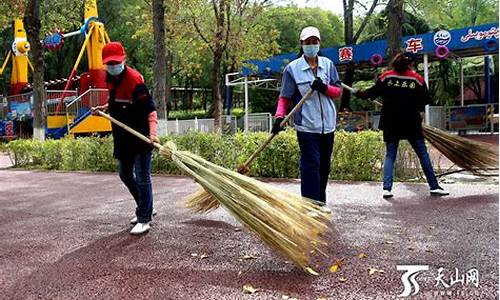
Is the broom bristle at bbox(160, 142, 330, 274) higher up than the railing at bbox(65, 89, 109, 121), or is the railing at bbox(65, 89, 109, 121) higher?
the railing at bbox(65, 89, 109, 121)

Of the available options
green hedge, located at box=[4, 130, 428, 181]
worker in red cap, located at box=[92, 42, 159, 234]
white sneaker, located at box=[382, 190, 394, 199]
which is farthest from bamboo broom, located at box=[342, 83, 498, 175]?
worker in red cap, located at box=[92, 42, 159, 234]

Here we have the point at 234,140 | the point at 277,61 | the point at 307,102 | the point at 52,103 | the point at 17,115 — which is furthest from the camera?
the point at 17,115

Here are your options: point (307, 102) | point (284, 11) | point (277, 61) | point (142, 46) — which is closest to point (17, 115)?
point (142, 46)

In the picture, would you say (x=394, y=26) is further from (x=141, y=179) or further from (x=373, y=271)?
(x=373, y=271)

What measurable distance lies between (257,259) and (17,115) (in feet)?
74.8

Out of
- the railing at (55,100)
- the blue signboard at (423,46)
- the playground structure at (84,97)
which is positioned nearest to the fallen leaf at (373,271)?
the blue signboard at (423,46)

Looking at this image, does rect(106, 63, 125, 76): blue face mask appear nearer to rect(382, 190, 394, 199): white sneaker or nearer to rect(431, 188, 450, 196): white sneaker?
rect(382, 190, 394, 199): white sneaker

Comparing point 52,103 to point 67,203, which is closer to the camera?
point 67,203

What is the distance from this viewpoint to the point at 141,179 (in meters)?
4.36

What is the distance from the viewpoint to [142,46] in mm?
30922

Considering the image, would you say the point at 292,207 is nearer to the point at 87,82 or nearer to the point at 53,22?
the point at 53,22

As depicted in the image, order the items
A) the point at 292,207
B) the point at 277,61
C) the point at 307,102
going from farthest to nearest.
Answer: the point at 277,61
the point at 307,102
the point at 292,207

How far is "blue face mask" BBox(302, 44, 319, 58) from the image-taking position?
4.35 m

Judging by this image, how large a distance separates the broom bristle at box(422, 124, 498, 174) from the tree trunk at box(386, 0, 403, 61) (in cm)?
252
